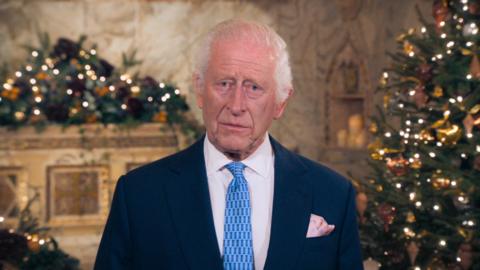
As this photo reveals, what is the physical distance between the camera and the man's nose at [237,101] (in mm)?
Result: 1897

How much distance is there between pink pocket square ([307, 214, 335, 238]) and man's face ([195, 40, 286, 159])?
267 millimetres

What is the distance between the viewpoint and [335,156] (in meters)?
7.92

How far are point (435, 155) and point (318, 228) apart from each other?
238cm

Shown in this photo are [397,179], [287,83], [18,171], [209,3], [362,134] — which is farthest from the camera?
[209,3]

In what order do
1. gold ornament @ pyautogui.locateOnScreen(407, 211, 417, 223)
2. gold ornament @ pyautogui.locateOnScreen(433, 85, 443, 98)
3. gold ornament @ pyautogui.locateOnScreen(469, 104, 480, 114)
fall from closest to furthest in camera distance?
1. gold ornament @ pyautogui.locateOnScreen(469, 104, 480, 114)
2. gold ornament @ pyautogui.locateOnScreen(433, 85, 443, 98)
3. gold ornament @ pyautogui.locateOnScreen(407, 211, 417, 223)

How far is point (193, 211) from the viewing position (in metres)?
1.95

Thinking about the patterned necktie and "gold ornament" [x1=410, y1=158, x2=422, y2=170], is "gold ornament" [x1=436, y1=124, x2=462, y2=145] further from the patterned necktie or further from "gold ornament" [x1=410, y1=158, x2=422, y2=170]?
the patterned necktie

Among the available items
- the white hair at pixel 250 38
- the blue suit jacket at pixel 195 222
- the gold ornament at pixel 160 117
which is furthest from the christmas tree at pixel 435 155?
the gold ornament at pixel 160 117

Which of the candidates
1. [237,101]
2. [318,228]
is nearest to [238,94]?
[237,101]

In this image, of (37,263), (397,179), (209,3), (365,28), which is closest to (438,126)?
(397,179)

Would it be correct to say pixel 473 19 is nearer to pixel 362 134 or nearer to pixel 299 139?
pixel 362 134

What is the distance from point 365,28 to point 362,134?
1.13 meters

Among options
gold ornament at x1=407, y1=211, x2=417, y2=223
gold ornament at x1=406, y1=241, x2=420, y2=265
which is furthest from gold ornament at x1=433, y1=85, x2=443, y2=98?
gold ornament at x1=406, y1=241, x2=420, y2=265

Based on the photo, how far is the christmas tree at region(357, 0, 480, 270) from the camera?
4.04 meters
